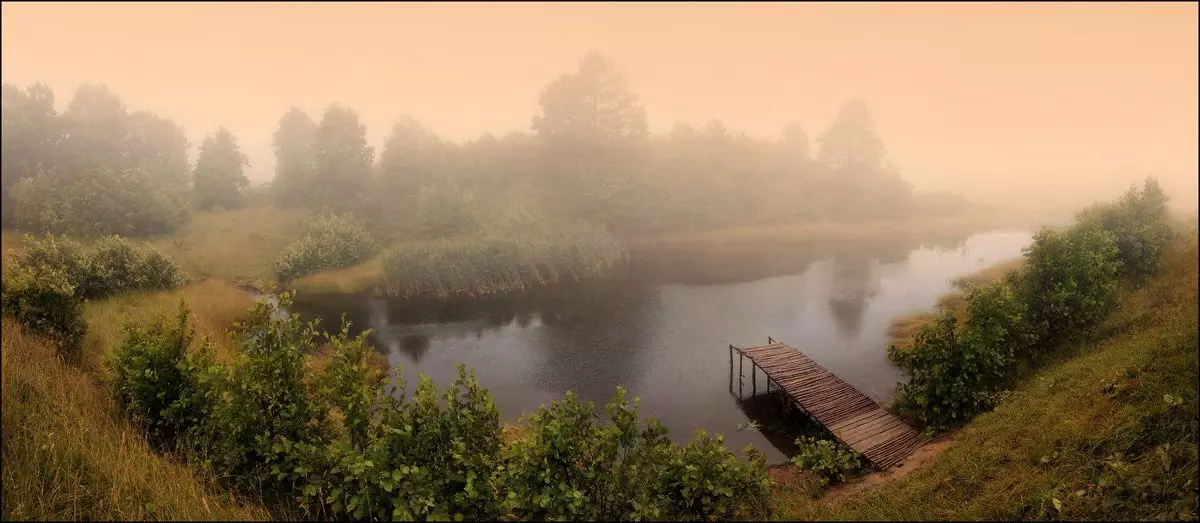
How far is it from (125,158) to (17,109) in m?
37.6

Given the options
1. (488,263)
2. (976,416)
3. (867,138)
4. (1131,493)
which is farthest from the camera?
(867,138)

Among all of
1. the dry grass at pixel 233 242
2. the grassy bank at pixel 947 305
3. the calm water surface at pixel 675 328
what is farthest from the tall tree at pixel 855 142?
the dry grass at pixel 233 242

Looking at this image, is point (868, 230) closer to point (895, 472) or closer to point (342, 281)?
point (895, 472)

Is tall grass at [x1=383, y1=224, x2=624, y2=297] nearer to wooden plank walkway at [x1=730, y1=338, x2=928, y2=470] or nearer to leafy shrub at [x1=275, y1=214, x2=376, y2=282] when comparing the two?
leafy shrub at [x1=275, y1=214, x2=376, y2=282]

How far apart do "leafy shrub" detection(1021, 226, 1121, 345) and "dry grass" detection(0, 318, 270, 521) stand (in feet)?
80.9

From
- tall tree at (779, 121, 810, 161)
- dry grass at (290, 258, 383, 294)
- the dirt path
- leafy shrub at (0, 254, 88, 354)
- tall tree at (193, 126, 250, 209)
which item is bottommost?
the dirt path

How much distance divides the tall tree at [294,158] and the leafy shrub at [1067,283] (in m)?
64.5

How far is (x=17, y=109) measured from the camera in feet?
32.4

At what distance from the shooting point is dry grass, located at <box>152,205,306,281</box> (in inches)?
1588

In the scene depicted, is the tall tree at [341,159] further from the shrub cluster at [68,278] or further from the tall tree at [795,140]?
the tall tree at [795,140]

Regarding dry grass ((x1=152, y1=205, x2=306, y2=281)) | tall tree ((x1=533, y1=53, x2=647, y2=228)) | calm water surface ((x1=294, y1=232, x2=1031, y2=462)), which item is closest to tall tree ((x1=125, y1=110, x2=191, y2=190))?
dry grass ((x1=152, y1=205, x2=306, y2=281))

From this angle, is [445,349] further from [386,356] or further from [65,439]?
[65,439]

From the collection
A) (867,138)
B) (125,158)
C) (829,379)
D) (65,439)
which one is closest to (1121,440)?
(829,379)

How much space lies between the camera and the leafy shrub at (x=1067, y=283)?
1761 centimetres
